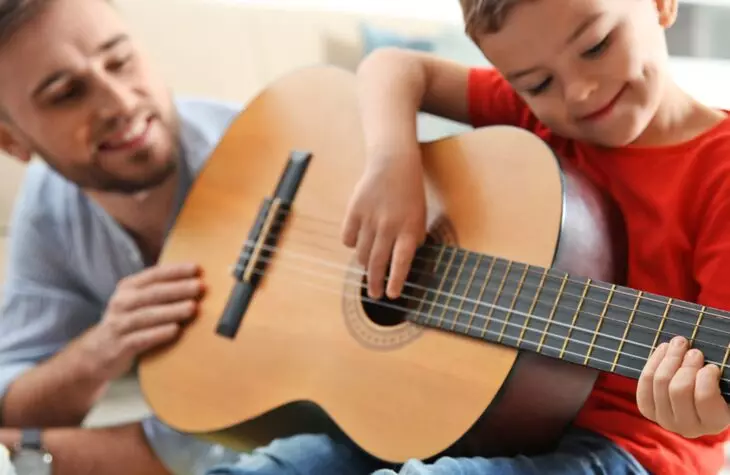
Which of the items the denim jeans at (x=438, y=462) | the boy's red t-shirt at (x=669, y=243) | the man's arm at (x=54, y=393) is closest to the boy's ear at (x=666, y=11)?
the boy's red t-shirt at (x=669, y=243)

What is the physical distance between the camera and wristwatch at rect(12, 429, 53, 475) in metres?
1.07

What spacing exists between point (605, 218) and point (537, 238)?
8 cm

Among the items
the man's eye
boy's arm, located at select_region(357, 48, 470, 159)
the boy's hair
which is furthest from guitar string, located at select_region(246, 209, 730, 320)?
the man's eye

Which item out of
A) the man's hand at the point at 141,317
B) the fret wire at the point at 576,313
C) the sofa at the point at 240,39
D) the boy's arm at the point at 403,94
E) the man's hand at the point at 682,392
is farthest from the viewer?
the sofa at the point at 240,39

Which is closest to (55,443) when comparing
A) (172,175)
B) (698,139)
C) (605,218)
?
(172,175)

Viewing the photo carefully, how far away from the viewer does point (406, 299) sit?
32.9 inches

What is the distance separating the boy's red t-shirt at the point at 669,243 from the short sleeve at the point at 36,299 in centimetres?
83

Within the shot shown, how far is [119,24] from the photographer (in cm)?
108

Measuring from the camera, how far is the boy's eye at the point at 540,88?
2.51 ft

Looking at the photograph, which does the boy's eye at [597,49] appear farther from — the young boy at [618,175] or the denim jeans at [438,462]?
the denim jeans at [438,462]

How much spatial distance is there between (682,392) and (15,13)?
93cm

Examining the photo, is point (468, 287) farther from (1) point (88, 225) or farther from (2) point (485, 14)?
(1) point (88, 225)

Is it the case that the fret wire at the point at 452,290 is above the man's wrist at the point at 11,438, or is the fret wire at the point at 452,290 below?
above

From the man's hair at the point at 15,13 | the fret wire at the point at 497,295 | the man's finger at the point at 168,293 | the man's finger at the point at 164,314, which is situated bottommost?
the man's finger at the point at 164,314
